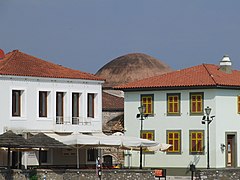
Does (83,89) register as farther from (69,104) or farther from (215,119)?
(215,119)

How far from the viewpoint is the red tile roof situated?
71562 mm

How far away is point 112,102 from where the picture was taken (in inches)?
2913

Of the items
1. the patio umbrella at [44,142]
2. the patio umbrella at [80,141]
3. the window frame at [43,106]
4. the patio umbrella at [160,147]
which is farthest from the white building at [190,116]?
the patio umbrella at [44,142]

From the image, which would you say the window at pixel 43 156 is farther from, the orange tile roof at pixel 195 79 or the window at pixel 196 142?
the window at pixel 196 142

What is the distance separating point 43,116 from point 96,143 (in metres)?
7.62

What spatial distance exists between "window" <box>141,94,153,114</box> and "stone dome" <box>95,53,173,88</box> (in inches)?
850

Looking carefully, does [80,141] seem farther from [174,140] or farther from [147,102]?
[147,102]

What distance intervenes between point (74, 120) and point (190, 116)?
25.8 ft

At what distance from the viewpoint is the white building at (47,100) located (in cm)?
5746

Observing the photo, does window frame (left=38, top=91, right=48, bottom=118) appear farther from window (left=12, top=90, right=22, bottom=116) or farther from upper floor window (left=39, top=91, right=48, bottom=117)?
window (left=12, top=90, right=22, bottom=116)

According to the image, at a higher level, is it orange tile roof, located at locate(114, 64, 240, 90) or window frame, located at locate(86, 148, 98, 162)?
orange tile roof, located at locate(114, 64, 240, 90)

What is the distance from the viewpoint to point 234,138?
61875 millimetres

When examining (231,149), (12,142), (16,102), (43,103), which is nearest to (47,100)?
(43,103)

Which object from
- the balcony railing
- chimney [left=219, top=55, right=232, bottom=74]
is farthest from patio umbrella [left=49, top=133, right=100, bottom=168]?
chimney [left=219, top=55, right=232, bottom=74]
